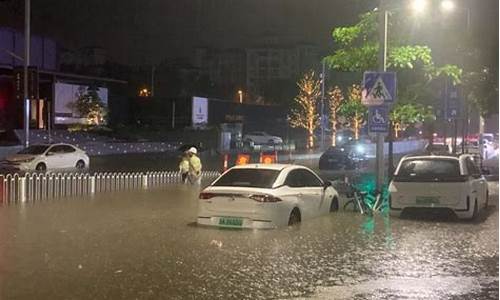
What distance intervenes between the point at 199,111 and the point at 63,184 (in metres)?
46.4

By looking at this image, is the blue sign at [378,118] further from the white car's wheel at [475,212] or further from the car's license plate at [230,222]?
the car's license plate at [230,222]

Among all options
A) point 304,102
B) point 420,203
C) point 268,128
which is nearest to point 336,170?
point 420,203

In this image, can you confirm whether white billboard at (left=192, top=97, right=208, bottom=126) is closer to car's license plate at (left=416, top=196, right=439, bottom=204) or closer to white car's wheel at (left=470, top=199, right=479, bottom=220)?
white car's wheel at (left=470, top=199, right=479, bottom=220)

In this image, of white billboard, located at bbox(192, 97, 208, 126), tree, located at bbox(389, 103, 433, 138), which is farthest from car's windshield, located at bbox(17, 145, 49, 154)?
white billboard, located at bbox(192, 97, 208, 126)

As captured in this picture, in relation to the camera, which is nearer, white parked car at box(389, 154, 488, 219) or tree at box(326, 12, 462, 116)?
white parked car at box(389, 154, 488, 219)

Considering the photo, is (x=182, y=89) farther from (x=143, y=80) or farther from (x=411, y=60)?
(x=411, y=60)

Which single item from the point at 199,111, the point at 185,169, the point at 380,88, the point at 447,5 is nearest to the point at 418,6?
the point at 447,5

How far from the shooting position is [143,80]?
9675cm

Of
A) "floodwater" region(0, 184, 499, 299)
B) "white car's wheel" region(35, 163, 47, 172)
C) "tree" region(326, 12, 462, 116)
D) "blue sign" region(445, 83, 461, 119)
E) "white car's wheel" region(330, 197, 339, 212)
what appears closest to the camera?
"floodwater" region(0, 184, 499, 299)

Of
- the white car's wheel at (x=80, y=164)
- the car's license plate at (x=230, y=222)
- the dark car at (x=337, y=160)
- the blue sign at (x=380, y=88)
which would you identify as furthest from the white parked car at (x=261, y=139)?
the car's license plate at (x=230, y=222)

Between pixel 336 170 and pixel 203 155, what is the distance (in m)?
16.6

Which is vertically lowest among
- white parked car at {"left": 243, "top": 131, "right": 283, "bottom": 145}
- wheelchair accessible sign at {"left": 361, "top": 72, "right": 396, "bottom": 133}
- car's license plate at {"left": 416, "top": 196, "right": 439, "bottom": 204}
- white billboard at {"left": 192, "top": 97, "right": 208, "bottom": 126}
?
car's license plate at {"left": 416, "top": 196, "right": 439, "bottom": 204}

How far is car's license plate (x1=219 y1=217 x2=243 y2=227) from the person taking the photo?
13.0 m

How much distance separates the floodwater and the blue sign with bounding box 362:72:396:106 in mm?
3198
